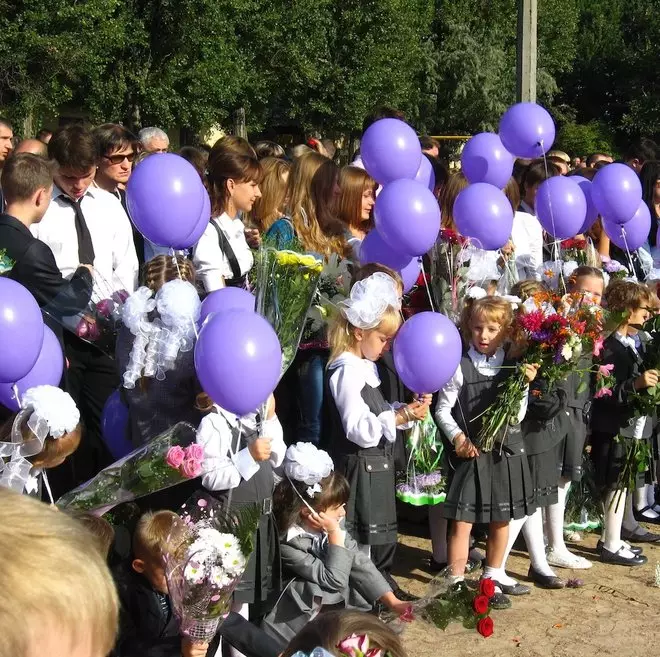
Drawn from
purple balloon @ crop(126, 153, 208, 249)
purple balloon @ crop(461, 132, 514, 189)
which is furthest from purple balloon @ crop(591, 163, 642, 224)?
purple balloon @ crop(126, 153, 208, 249)

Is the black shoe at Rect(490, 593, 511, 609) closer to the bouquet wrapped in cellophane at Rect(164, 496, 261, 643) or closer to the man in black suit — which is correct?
the bouquet wrapped in cellophane at Rect(164, 496, 261, 643)

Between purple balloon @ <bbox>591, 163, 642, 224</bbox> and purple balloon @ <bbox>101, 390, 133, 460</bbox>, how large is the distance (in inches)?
141

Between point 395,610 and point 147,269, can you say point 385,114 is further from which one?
point 395,610

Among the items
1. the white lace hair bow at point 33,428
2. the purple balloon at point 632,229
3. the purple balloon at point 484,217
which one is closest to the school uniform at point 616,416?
the purple balloon at point 484,217

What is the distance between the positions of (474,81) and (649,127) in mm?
9756

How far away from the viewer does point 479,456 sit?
4.89 meters

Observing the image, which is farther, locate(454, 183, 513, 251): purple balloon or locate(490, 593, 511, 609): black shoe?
locate(454, 183, 513, 251): purple balloon

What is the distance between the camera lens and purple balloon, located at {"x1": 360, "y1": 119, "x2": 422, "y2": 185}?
217 inches

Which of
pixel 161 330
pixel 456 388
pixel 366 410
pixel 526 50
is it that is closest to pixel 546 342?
pixel 456 388

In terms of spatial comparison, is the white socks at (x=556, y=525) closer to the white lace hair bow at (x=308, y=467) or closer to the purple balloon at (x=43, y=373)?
the white lace hair bow at (x=308, y=467)

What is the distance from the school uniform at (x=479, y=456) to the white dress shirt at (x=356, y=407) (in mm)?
532

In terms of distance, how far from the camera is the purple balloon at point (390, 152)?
550 centimetres

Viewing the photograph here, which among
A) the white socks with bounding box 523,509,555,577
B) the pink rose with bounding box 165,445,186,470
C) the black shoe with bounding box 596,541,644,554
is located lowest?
the black shoe with bounding box 596,541,644,554

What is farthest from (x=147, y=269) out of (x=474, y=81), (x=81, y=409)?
(x=474, y=81)
